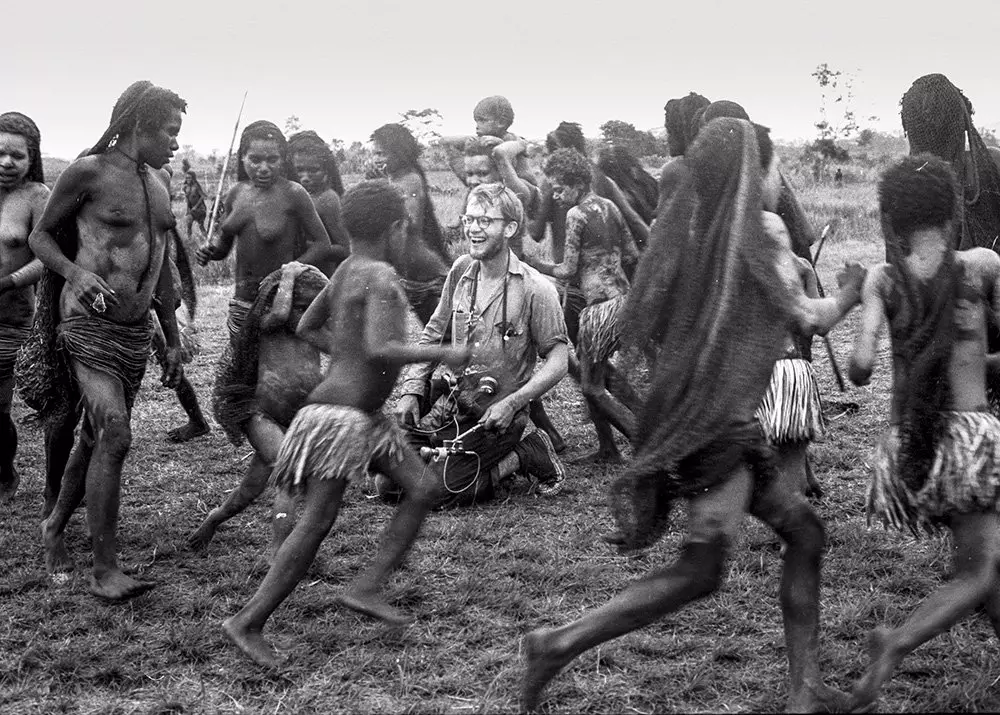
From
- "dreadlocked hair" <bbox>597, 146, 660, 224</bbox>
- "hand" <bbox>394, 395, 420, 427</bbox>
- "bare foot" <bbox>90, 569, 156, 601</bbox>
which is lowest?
"bare foot" <bbox>90, 569, 156, 601</bbox>

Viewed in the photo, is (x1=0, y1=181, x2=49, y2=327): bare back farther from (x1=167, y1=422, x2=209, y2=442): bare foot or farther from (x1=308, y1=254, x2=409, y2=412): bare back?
(x1=308, y1=254, x2=409, y2=412): bare back

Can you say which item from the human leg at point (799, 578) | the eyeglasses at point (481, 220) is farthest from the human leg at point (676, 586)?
the eyeglasses at point (481, 220)

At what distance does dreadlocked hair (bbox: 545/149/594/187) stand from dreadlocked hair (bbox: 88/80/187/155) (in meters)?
2.57

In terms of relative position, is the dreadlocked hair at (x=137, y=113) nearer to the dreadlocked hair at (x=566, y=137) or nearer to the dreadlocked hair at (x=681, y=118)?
the dreadlocked hair at (x=681, y=118)

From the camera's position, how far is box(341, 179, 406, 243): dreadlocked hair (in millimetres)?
3891

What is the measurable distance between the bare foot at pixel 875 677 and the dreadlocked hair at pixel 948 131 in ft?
7.16

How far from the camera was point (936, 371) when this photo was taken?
10.9ft

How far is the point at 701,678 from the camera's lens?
3.58 meters

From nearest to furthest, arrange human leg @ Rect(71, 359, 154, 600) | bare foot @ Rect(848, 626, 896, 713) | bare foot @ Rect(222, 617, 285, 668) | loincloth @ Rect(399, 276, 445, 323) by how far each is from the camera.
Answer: bare foot @ Rect(848, 626, 896, 713) → bare foot @ Rect(222, 617, 285, 668) → human leg @ Rect(71, 359, 154, 600) → loincloth @ Rect(399, 276, 445, 323)

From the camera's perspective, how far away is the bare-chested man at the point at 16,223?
530 centimetres

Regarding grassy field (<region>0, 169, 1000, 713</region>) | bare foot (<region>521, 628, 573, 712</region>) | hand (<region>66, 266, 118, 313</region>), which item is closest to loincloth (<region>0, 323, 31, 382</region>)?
grassy field (<region>0, 169, 1000, 713</region>)

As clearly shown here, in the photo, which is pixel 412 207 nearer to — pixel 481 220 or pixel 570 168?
pixel 570 168

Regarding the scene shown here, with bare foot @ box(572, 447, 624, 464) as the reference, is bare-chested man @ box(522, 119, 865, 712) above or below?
above

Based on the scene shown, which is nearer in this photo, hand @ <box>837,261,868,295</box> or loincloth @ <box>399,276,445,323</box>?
hand @ <box>837,261,868,295</box>
